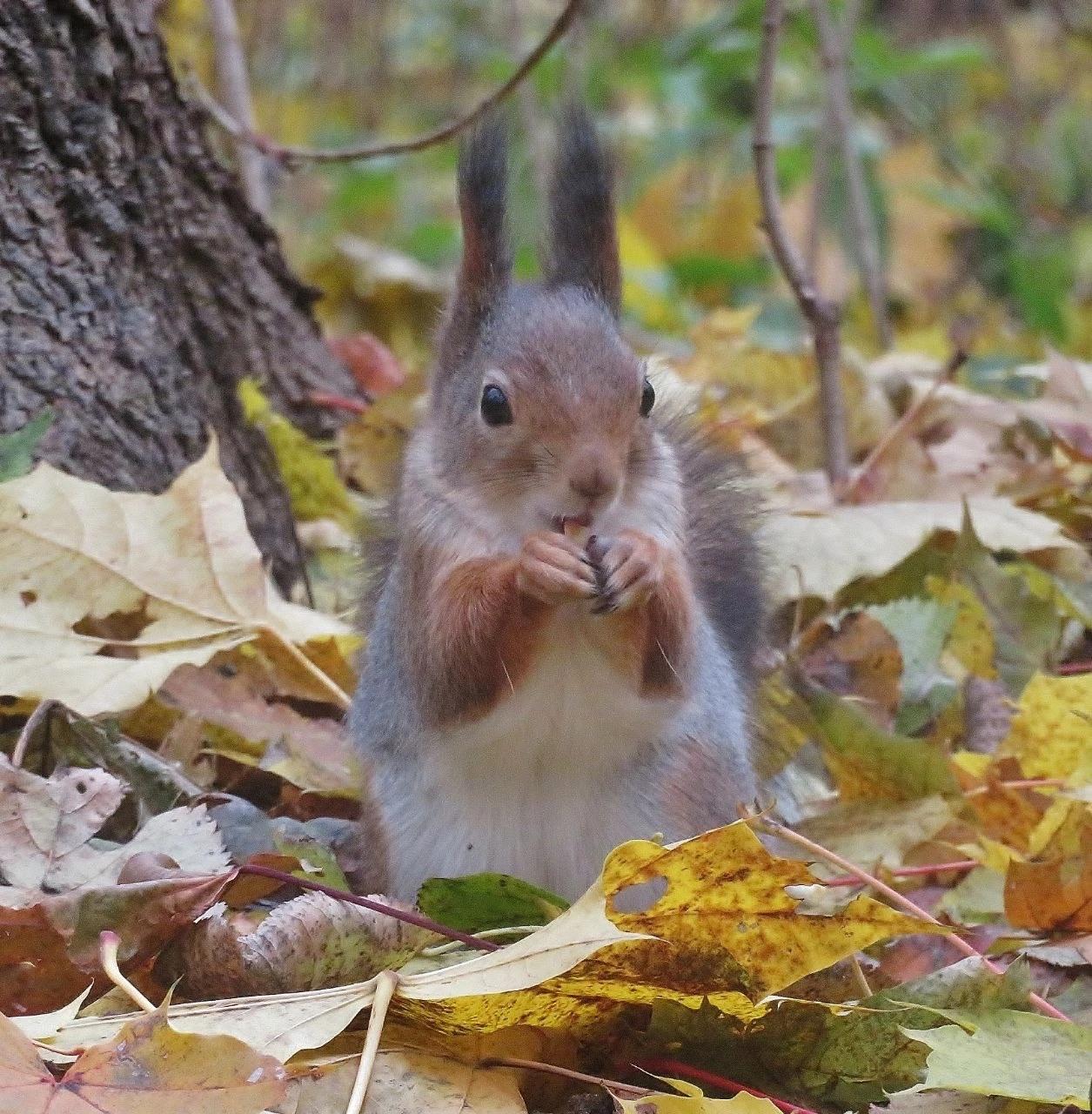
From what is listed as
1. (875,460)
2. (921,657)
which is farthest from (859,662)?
(875,460)

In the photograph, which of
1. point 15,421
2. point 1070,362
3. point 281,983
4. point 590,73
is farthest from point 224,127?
point 590,73

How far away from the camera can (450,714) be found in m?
1.40

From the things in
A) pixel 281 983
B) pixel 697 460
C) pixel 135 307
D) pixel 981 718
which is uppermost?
pixel 135 307

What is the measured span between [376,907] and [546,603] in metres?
0.31

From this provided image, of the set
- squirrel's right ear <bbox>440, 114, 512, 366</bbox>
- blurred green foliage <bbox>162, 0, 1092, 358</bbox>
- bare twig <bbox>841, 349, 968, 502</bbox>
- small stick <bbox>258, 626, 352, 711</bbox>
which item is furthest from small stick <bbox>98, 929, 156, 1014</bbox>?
blurred green foliage <bbox>162, 0, 1092, 358</bbox>

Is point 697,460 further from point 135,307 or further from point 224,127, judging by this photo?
point 224,127

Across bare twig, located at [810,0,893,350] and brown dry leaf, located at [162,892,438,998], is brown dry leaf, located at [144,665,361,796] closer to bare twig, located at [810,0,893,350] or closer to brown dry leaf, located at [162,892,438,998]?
brown dry leaf, located at [162,892,438,998]

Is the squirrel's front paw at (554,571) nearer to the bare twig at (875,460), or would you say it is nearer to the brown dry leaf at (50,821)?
the brown dry leaf at (50,821)

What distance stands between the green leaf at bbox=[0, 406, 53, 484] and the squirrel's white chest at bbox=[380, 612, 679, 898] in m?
0.52

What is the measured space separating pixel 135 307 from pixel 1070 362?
1.25 metres

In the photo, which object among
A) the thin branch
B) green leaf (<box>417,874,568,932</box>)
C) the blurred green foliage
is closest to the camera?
green leaf (<box>417,874,568,932</box>)

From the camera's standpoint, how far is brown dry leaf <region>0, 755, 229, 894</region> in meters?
1.26

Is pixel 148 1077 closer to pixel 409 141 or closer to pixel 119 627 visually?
pixel 119 627

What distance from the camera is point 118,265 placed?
1.87m
